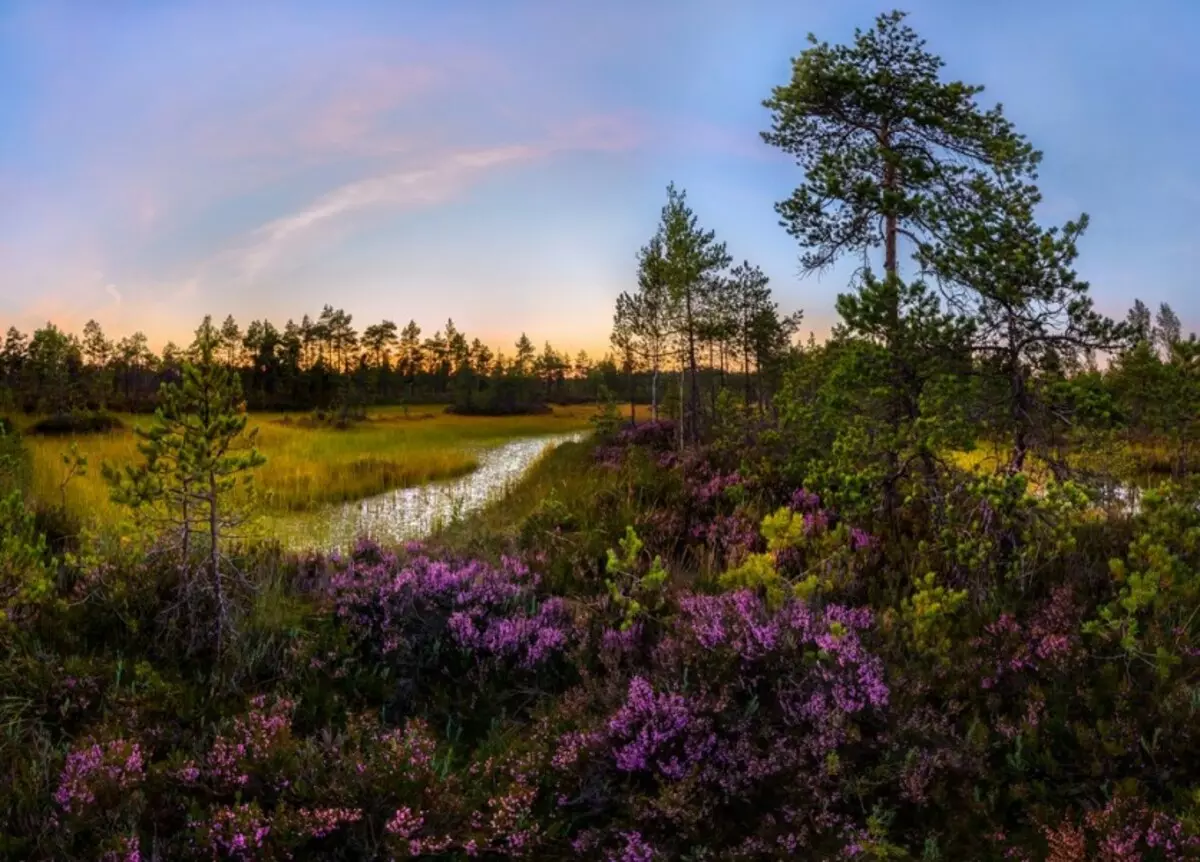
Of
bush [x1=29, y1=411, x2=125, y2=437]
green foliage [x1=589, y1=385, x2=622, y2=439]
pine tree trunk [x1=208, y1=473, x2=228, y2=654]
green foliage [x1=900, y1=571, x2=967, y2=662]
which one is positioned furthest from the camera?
green foliage [x1=589, y1=385, x2=622, y2=439]

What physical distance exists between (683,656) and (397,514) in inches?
427

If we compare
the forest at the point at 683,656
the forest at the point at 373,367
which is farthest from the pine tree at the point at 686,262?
the forest at the point at 683,656

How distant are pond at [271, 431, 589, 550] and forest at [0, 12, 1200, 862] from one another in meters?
3.06

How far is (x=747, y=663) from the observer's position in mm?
3924

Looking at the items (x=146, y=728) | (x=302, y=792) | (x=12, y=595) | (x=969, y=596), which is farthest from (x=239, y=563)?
(x=969, y=596)

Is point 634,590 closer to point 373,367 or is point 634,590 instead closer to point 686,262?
point 686,262

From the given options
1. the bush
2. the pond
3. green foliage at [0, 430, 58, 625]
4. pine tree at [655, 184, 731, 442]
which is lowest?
the pond

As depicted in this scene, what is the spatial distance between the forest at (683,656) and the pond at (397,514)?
10.1 feet

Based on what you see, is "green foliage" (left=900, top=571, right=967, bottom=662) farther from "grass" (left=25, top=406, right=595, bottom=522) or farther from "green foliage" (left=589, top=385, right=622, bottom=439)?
"green foliage" (left=589, top=385, right=622, bottom=439)

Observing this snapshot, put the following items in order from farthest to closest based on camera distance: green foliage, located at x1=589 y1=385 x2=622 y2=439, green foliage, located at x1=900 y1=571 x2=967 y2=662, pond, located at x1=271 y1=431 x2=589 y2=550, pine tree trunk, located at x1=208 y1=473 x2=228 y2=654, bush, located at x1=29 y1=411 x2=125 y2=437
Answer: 1. green foliage, located at x1=589 y1=385 x2=622 y2=439
2. bush, located at x1=29 y1=411 x2=125 y2=437
3. pond, located at x1=271 y1=431 x2=589 y2=550
4. pine tree trunk, located at x1=208 y1=473 x2=228 y2=654
5. green foliage, located at x1=900 y1=571 x2=967 y2=662

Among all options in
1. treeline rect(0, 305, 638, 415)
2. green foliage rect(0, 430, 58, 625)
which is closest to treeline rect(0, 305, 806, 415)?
treeline rect(0, 305, 638, 415)

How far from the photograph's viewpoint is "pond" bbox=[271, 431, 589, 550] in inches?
418

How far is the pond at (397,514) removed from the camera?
1062 cm

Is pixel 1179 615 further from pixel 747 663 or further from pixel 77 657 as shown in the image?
pixel 77 657
